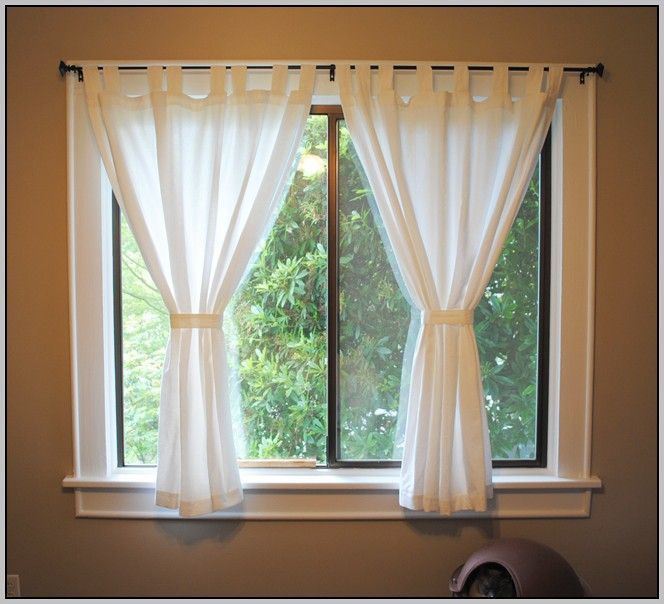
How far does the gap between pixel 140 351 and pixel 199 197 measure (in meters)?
0.64

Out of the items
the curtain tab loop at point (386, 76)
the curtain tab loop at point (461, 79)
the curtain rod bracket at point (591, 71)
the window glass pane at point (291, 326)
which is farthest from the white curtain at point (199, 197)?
the curtain rod bracket at point (591, 71)

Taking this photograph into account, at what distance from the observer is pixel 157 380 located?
181 centimetres

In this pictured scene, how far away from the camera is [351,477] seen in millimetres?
1770

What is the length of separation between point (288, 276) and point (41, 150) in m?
1.01

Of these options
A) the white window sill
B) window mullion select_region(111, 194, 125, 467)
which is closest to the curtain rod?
window mullion select_region(111, 194, 125, 467)

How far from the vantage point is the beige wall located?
5.52 feet

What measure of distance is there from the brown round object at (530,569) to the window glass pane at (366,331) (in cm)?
47

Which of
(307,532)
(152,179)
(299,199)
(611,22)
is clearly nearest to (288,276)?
(299,199)

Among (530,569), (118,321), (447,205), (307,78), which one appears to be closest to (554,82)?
(447,205)

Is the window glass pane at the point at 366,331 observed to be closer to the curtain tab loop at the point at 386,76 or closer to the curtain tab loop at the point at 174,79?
the curtain tab loop at the point at 386,76

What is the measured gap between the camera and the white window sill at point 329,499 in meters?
1.72

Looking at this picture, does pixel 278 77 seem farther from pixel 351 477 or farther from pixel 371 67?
pixel 351 477

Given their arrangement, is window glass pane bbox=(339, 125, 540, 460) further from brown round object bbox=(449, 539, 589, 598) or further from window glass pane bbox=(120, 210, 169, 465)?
window glass pane bbox=(120, 210, 169, 465)

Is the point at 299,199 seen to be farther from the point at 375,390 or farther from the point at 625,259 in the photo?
the point at 625,259
